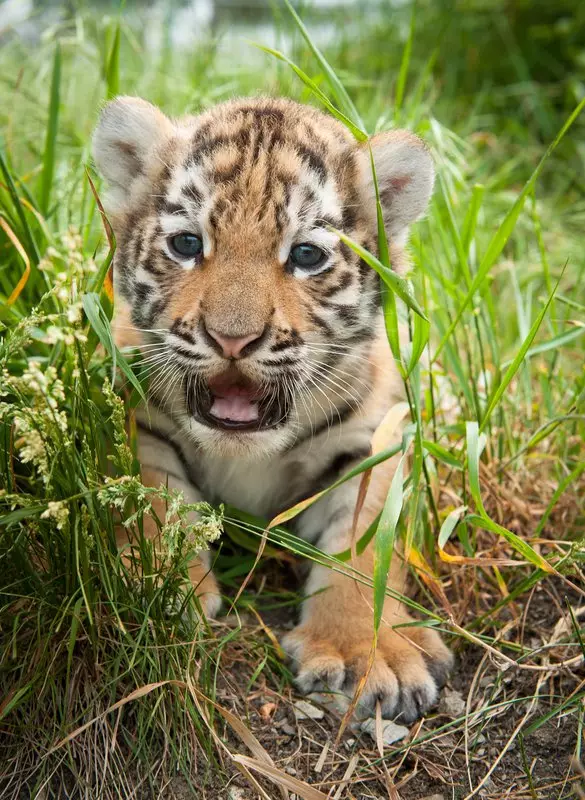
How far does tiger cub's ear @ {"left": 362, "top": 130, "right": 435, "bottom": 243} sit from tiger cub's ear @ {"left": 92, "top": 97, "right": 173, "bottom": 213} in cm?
66

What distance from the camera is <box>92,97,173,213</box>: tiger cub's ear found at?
2.87 meters

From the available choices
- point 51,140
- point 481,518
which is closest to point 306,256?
point 481,518

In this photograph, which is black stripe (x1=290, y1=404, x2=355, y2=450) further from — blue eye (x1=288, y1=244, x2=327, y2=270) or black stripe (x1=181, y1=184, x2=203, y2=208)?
black stripe (x1=181, y1=184, x2=203, y2=208)

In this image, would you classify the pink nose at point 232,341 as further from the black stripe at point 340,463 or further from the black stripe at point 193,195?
the black stripe at point 340,463

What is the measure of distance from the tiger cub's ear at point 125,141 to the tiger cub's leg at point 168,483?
776mm

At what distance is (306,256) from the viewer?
262 cm

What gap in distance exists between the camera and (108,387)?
2211 millimetres


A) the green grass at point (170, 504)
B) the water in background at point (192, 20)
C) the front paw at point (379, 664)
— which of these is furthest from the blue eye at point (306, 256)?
the water in background at point (192, 20)

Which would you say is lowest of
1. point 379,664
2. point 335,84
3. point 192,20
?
point 379,664

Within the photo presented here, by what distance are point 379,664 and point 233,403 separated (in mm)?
849

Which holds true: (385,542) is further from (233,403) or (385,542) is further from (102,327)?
(102,327)

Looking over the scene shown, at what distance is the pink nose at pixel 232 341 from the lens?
2.40m

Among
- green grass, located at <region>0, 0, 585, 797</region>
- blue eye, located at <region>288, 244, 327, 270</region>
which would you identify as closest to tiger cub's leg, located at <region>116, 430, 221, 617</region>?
green grass, located at <region>0, 0, 585, 797</region>

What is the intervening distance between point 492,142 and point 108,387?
174 inches
